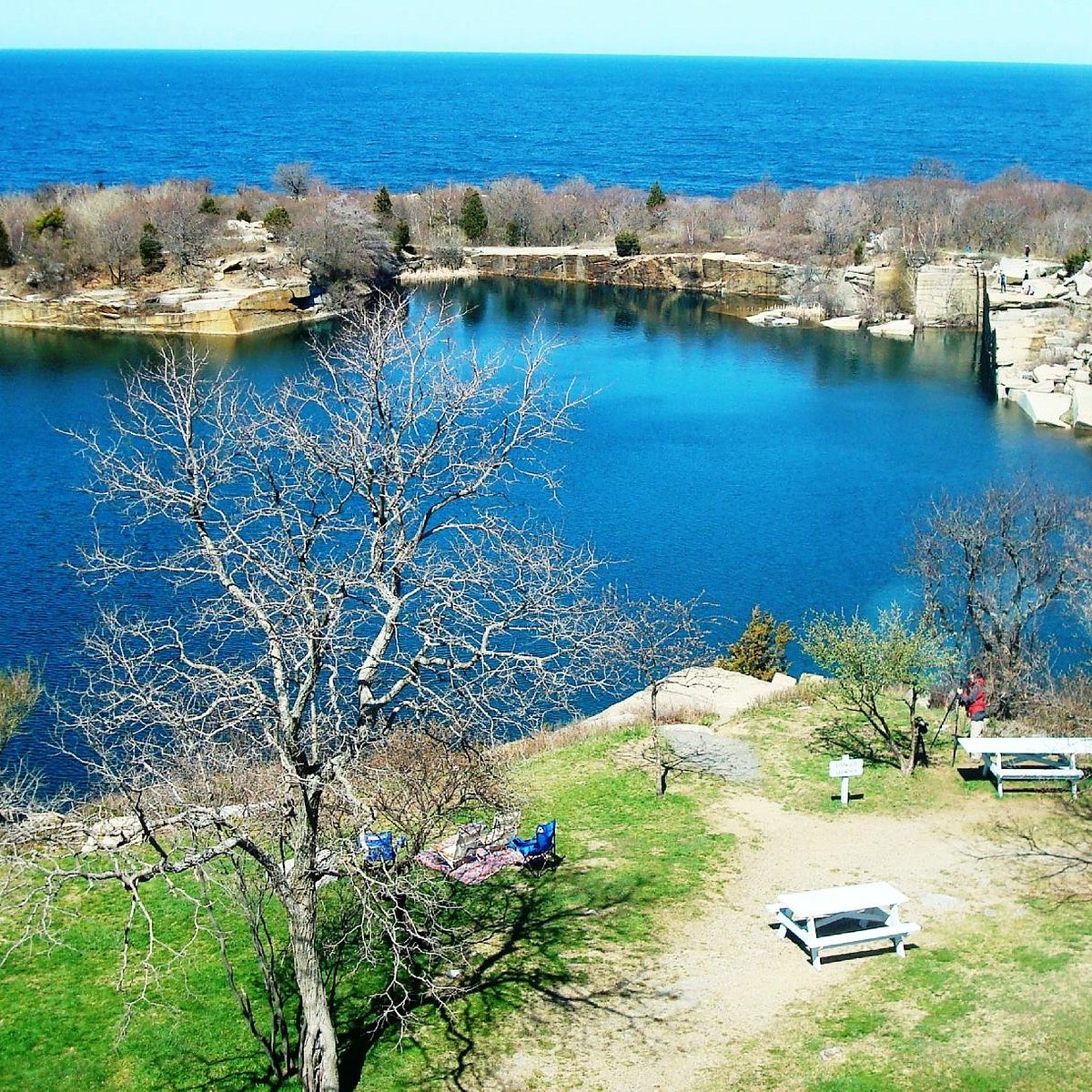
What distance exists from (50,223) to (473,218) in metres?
26.5

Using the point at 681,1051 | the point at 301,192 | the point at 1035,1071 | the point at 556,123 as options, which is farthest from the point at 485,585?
the point at 556,123

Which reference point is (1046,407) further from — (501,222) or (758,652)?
(501,222)

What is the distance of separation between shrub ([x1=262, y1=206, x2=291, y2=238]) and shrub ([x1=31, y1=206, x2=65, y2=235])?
417 inches

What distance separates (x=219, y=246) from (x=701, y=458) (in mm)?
34909

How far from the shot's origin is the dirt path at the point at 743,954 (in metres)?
13.0

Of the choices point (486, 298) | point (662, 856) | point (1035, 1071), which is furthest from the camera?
point (486, 298)

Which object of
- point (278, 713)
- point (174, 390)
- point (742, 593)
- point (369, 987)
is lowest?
point (742, 593)

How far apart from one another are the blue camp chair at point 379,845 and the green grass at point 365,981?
1.19m

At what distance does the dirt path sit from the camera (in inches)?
512

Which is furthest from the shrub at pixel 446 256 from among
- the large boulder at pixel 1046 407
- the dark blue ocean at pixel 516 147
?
the dark blue ocean at pixel 516 147

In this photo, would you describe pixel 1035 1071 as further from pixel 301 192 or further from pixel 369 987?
pixel 301 192

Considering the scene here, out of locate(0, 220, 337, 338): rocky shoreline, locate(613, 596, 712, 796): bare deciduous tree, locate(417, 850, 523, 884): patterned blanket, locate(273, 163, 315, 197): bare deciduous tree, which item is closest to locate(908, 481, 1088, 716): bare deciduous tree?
locate(613, 596, 712, 796): bare deciduous tree

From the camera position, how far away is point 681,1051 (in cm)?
1309

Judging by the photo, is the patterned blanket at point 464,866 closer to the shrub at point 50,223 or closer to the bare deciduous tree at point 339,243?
the bare deciduous tree at point 339,243
